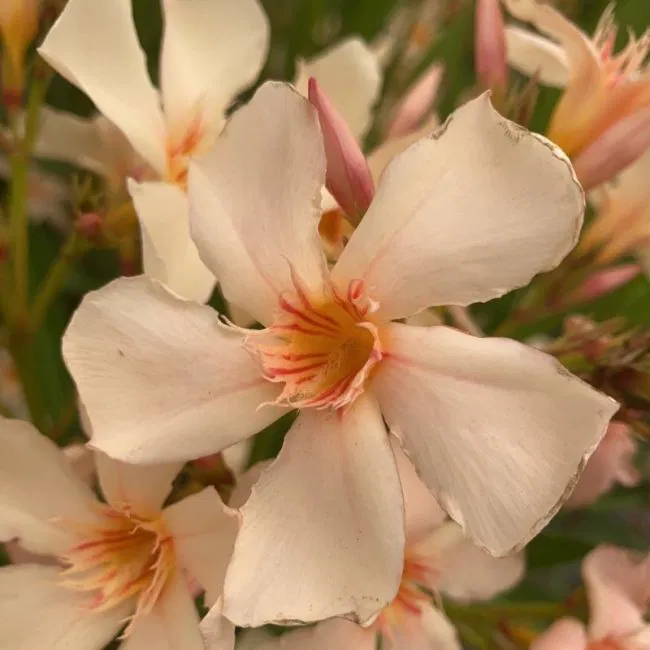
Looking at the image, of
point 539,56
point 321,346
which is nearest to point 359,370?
point 321,346

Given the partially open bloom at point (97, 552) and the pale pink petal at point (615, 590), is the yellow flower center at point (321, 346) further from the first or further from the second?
the pale pink petal at point (615, 590)

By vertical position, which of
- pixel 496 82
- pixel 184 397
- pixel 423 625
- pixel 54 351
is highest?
pixel 496 82

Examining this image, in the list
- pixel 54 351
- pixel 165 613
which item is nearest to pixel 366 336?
pixel 165 613

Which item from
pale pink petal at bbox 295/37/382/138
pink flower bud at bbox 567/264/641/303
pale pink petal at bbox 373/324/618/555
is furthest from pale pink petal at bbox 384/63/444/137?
pale pink petal at bbox 373/324/618/555

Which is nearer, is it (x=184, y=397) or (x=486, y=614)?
(x=184, y=397)

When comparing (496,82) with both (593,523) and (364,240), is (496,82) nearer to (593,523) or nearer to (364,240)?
(364,240)

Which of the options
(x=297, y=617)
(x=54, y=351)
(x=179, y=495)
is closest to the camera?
(x=297, y=617)
